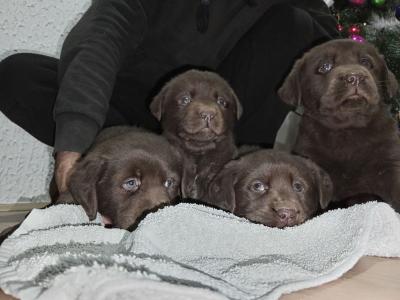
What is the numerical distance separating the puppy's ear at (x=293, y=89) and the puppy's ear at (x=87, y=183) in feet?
3.79

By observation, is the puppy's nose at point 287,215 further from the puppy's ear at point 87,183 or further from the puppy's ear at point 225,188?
the puppy's ear at point 87,183

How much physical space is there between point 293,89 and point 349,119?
367 mm

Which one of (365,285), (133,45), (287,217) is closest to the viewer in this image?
(365,285)

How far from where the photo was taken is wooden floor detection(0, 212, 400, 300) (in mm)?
1596

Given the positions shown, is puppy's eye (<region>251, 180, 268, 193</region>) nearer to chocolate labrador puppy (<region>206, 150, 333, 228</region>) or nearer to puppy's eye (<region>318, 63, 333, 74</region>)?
chocolate labrador puppy (<region>206, 150, 333, 228</region>)

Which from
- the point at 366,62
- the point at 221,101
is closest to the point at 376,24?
the point at 366,62

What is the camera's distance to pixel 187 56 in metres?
3.63

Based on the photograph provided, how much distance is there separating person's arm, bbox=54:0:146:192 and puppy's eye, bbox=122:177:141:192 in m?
0.33

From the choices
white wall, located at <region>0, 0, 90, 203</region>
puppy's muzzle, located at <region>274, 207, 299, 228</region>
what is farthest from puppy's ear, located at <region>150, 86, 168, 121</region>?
white wall, located at <region>0, 0, 90, 203</region>

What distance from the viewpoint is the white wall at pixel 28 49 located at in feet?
15.1

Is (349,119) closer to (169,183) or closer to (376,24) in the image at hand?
(169,183)

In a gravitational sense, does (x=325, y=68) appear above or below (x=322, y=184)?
above

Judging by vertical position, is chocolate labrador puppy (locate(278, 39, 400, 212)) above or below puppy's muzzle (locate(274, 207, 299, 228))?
above

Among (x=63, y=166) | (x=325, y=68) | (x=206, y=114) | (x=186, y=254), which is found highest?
(x=325, y=68)
